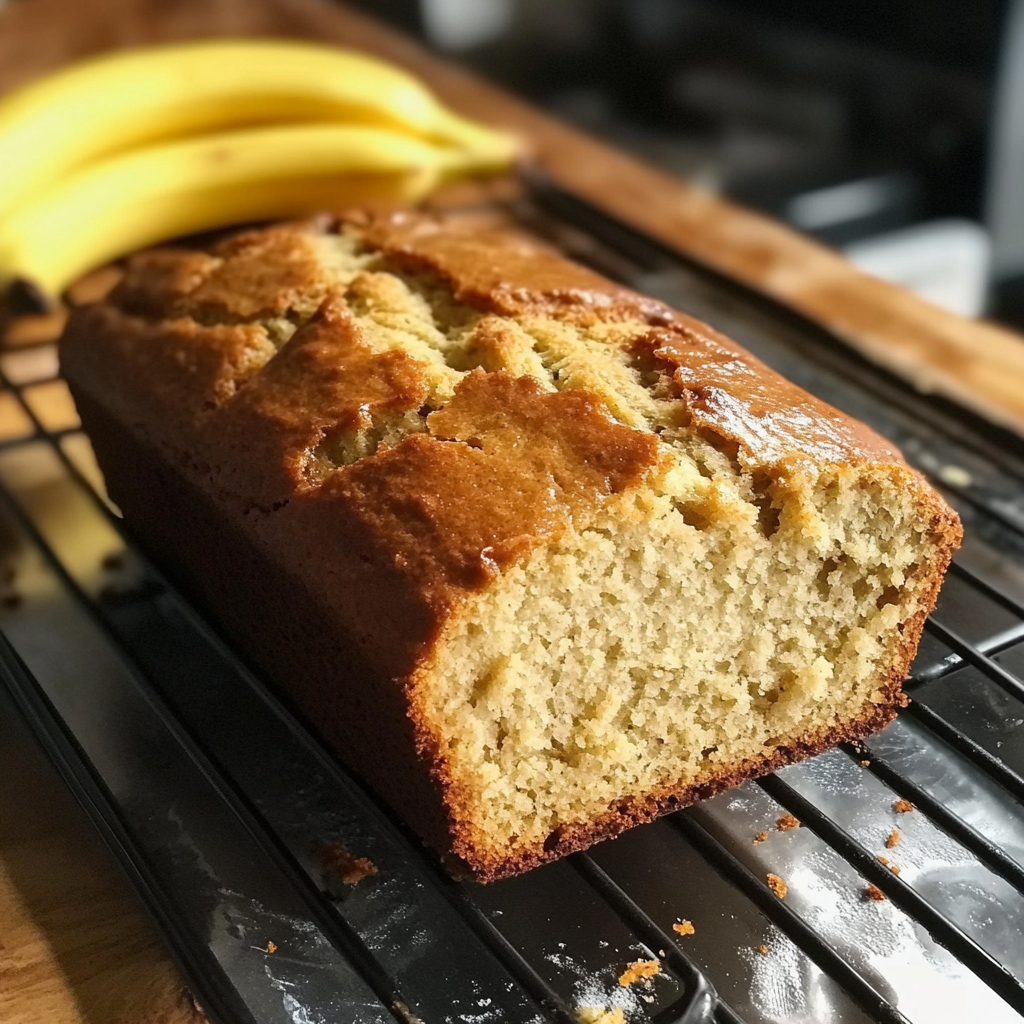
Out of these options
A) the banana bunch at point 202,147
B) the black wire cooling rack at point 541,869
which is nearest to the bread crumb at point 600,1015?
the black wire cooling rack at point 541,869

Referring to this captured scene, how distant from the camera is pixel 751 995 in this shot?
3.84 ft

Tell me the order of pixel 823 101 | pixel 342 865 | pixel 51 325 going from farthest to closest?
pixel 823 101 → pixel 51 325 → pixel 342 865

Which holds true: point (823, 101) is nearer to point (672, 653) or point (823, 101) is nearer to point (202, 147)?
point (202, 147)

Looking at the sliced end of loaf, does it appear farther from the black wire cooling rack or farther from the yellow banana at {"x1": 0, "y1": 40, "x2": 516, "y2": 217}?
the yellow banana at {"x1": 0, "y1": 40, "x2": 516, "y2": 217}

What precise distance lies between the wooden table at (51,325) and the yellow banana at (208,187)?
179 millimetres

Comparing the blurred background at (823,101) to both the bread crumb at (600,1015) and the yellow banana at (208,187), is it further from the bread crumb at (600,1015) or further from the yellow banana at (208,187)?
the bread crumb at (600,1015)

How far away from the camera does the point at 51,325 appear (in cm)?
238

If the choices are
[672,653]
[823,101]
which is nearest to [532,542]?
[672,653]

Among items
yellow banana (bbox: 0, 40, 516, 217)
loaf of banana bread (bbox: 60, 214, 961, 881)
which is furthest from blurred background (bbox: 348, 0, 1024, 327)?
loaf of banana bread (bbox: 60, 214, 961, 881)

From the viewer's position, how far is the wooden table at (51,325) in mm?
1182

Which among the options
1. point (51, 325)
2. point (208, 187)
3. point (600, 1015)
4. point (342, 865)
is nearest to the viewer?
point (600, 1015)

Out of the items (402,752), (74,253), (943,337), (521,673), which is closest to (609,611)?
(521,673)

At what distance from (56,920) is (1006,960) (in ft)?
3.11

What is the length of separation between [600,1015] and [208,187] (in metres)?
1.96
